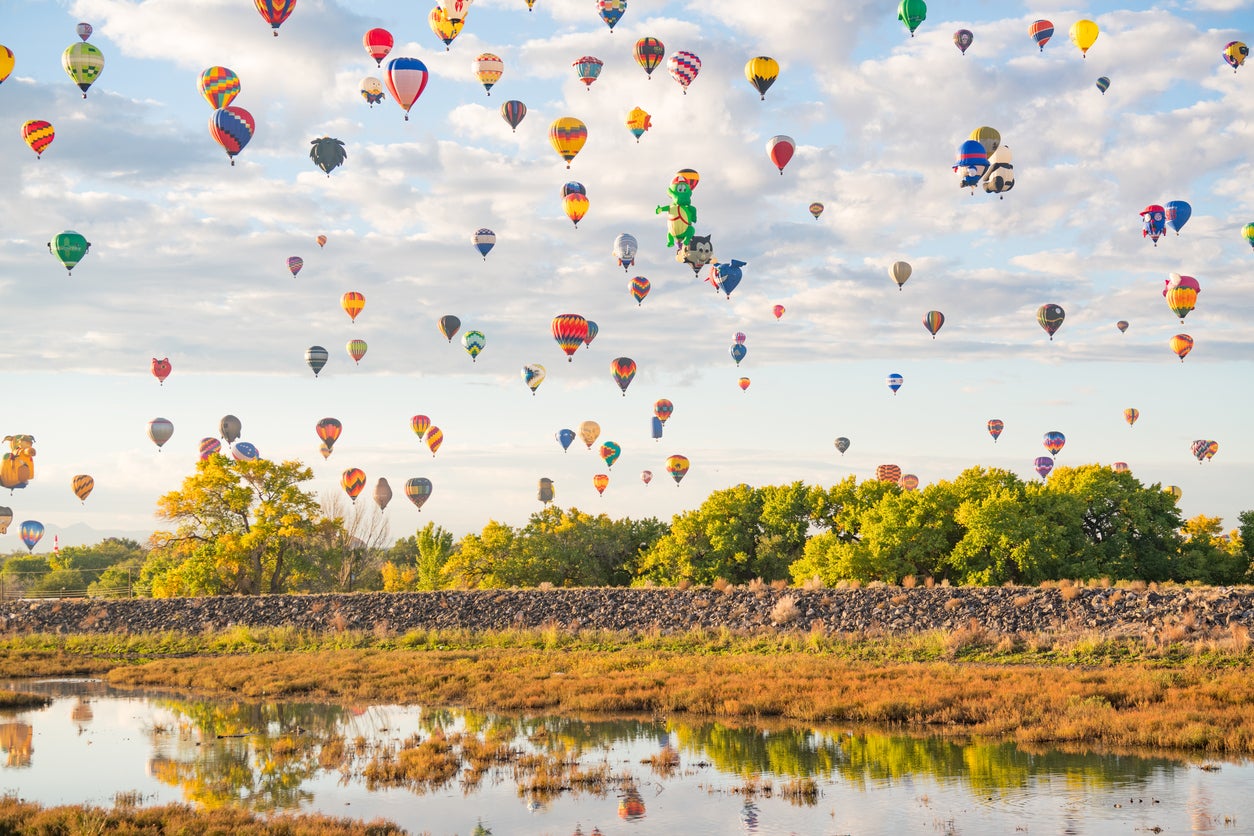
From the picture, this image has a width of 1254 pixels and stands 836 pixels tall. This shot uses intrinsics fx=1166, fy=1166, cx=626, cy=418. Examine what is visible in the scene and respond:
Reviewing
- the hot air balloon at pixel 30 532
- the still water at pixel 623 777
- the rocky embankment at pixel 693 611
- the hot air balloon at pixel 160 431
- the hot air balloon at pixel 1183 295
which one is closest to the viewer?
the still water at pixel 623 777

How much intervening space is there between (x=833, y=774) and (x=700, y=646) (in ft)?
79.4

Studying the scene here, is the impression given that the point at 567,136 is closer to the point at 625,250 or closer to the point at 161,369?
the point at 625,250

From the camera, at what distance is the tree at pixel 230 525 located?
70.9 m

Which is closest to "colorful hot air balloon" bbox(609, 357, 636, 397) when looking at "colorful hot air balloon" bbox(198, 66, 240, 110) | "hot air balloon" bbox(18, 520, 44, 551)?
"colorful hot air balloon" bbox(198, 66, 240, 110)

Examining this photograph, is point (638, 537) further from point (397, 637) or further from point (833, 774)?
point (833, 774)

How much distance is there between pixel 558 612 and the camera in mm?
53688

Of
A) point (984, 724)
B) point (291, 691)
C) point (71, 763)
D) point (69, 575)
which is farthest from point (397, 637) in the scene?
point (69, 575)

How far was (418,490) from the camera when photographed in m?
86.4

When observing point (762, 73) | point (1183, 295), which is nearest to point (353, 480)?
point (762, 73)

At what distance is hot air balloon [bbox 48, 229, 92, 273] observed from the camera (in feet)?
204

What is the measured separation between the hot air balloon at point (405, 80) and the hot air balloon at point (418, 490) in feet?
119

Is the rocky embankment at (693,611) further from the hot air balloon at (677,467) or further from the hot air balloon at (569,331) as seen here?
the hot air balloon at (677,467)

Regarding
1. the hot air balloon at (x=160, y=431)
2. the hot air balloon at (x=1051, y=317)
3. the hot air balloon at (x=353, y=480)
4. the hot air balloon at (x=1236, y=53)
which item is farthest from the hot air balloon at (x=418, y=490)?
the hot air balloon at (x=1236, y=53)

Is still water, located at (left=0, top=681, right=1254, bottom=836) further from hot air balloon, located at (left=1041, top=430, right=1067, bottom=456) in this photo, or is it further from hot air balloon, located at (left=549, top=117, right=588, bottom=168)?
hot air balloon, located at (left=1041, top=430, right=1067, bottom=456)
